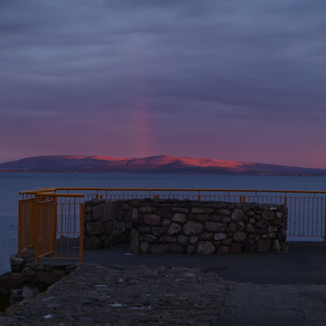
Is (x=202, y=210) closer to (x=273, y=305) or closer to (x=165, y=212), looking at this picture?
(x=165, y=212)

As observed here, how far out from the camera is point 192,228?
1205 centimetres

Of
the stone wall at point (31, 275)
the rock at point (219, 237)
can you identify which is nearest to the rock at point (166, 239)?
the rock at point (219, 237)

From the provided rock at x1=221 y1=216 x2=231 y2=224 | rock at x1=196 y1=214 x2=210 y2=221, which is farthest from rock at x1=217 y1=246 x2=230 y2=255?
rock at x1=196 y1=214 x2=210 y2=221

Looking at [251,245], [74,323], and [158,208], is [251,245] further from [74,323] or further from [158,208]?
[74,323]

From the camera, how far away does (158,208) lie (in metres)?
12.1

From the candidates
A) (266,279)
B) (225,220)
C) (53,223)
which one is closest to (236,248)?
(225,220)

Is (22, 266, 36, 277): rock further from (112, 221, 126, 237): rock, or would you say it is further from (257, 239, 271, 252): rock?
(257, 239, 271, 252): rock

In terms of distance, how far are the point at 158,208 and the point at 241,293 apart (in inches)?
183

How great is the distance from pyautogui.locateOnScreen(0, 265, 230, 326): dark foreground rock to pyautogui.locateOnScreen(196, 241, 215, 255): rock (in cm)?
229

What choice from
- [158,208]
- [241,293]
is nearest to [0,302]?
[158,208]

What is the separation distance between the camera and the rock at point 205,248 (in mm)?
11945

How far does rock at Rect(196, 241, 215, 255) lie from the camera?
1195 cm

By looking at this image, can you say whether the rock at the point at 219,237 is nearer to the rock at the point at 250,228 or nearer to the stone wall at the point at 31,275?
the rock at the point at 250,228

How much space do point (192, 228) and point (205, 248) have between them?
52 cm
